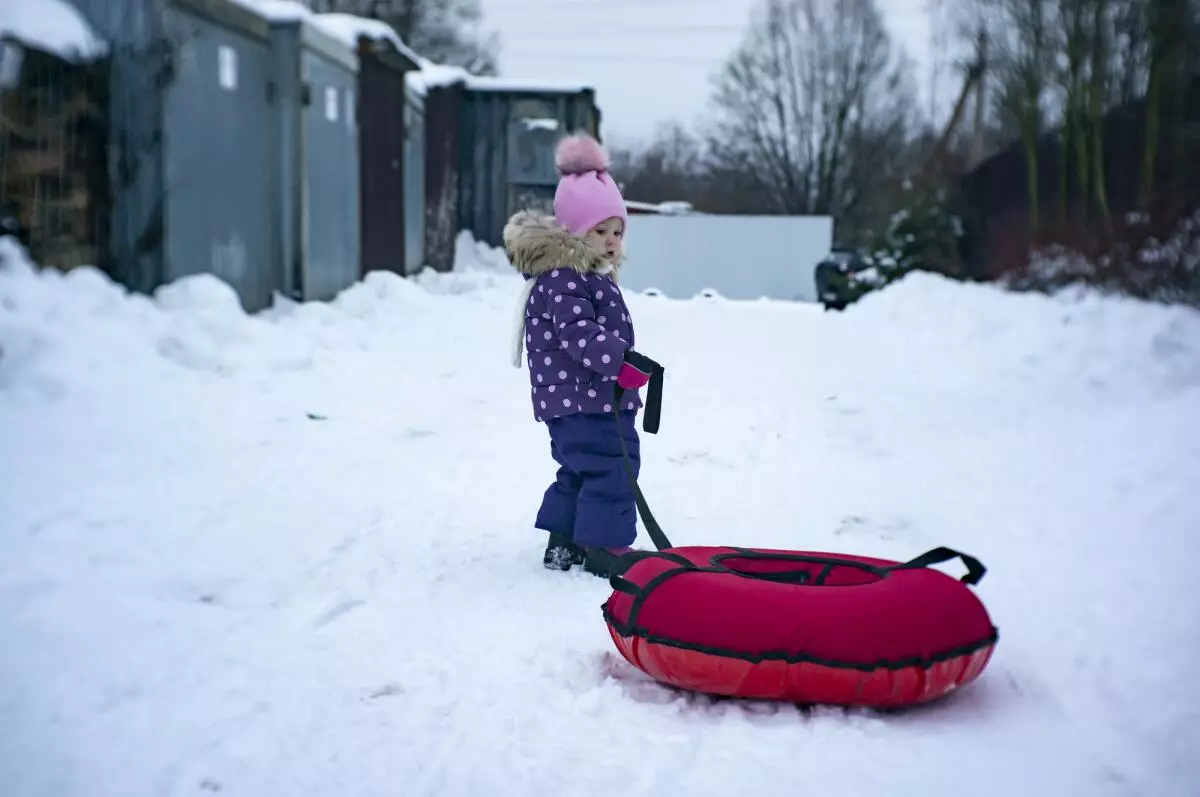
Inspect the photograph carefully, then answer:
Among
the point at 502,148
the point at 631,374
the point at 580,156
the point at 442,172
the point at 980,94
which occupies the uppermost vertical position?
the point at 980,94

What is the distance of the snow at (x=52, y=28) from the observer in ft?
22.1

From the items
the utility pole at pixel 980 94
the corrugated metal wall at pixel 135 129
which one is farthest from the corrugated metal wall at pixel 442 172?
the corrugated metal wall at pixel 135 129

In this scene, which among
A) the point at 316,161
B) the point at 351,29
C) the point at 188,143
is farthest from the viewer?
the point at 351,29

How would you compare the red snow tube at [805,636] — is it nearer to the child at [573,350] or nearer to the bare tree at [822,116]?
the child at [573,350]

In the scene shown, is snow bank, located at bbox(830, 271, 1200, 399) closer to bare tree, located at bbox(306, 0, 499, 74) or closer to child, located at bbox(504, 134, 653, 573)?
child, located at bbox(504, 134, 653, 573)

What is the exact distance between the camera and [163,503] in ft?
14.9

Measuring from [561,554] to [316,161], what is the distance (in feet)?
25.8

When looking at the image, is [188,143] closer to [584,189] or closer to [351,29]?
[351,29]

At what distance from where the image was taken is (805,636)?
2717 millimetres

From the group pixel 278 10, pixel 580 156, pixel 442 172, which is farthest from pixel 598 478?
pixel 442 172

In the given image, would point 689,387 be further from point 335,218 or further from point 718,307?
point 718,307

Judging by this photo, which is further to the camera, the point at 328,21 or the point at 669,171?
the point at 669,171

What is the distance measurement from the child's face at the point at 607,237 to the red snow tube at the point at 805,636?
1.47 m

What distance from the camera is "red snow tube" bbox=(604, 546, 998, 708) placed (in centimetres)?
270
